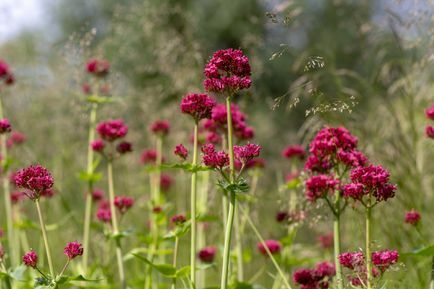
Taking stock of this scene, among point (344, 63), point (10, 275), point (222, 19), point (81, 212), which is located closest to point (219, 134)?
point (10, 275)

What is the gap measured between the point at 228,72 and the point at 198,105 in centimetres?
24

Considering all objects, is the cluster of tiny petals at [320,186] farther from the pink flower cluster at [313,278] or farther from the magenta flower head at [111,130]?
the magenta flower head at [111,130]

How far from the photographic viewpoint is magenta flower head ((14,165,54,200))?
1.85 m

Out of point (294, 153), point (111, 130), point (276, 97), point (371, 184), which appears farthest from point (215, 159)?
point (294, 153)

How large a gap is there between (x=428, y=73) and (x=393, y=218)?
44.1 inches

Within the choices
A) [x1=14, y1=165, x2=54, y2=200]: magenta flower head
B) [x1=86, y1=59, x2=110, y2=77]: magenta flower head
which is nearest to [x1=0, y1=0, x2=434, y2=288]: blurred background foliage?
[x1=86, y1=59, x2=110, y2=77]: magenta flower head

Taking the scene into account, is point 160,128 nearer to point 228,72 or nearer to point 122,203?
point 122,203

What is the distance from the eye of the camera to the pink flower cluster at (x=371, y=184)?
188 centimetres

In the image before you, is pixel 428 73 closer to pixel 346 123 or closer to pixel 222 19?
pixel 346 123

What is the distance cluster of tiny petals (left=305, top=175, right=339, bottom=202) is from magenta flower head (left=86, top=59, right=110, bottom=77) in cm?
181

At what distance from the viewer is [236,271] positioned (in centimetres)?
302

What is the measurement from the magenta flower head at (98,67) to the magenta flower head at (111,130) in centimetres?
75

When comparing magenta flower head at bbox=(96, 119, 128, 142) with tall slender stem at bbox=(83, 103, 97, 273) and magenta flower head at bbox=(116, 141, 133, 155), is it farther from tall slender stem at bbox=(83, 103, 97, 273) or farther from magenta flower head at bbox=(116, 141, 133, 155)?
tall slender stem at bbox=(83, 103, 97, 273)

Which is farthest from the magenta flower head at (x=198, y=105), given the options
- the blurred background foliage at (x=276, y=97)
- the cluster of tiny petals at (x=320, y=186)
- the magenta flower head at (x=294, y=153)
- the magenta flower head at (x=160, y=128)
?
the magenta flower head at (x=160, y=128)
